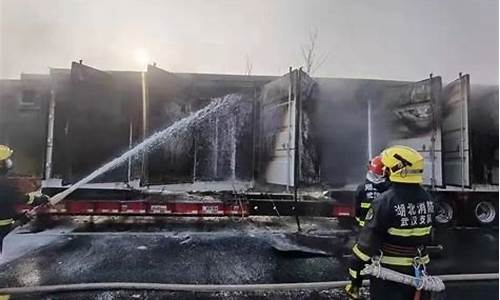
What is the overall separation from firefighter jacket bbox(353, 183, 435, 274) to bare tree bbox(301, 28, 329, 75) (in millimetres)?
1244

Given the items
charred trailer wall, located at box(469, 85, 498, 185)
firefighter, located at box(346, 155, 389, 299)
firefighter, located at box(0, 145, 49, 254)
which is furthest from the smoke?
firefighter, located at box(346, 155, 389, 299)

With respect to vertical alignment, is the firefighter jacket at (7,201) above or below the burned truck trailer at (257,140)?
below

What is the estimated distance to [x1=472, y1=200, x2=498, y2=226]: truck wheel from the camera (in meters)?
3.46

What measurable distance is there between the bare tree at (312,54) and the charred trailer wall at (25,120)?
5.40 feet

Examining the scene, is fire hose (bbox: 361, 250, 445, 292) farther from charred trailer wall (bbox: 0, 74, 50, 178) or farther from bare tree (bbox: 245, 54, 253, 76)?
charred trailer wall (bbox: 0, 74, 50, 178)

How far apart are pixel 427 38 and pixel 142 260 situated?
2.34 m

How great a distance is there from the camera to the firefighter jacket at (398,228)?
52.2 inches

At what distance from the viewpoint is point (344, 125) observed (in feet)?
12.3

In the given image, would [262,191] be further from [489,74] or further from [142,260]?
[489,74]

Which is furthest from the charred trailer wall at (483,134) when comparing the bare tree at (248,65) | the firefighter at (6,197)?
the firefighter at (6,197)

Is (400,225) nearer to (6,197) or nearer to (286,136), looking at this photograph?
(6,197)

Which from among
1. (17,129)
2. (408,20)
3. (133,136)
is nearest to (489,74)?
(408,20)

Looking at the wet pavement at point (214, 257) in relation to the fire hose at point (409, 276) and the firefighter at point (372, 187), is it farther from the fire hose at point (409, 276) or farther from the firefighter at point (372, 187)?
the fire hose at point (409, 276)

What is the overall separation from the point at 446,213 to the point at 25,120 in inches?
143
